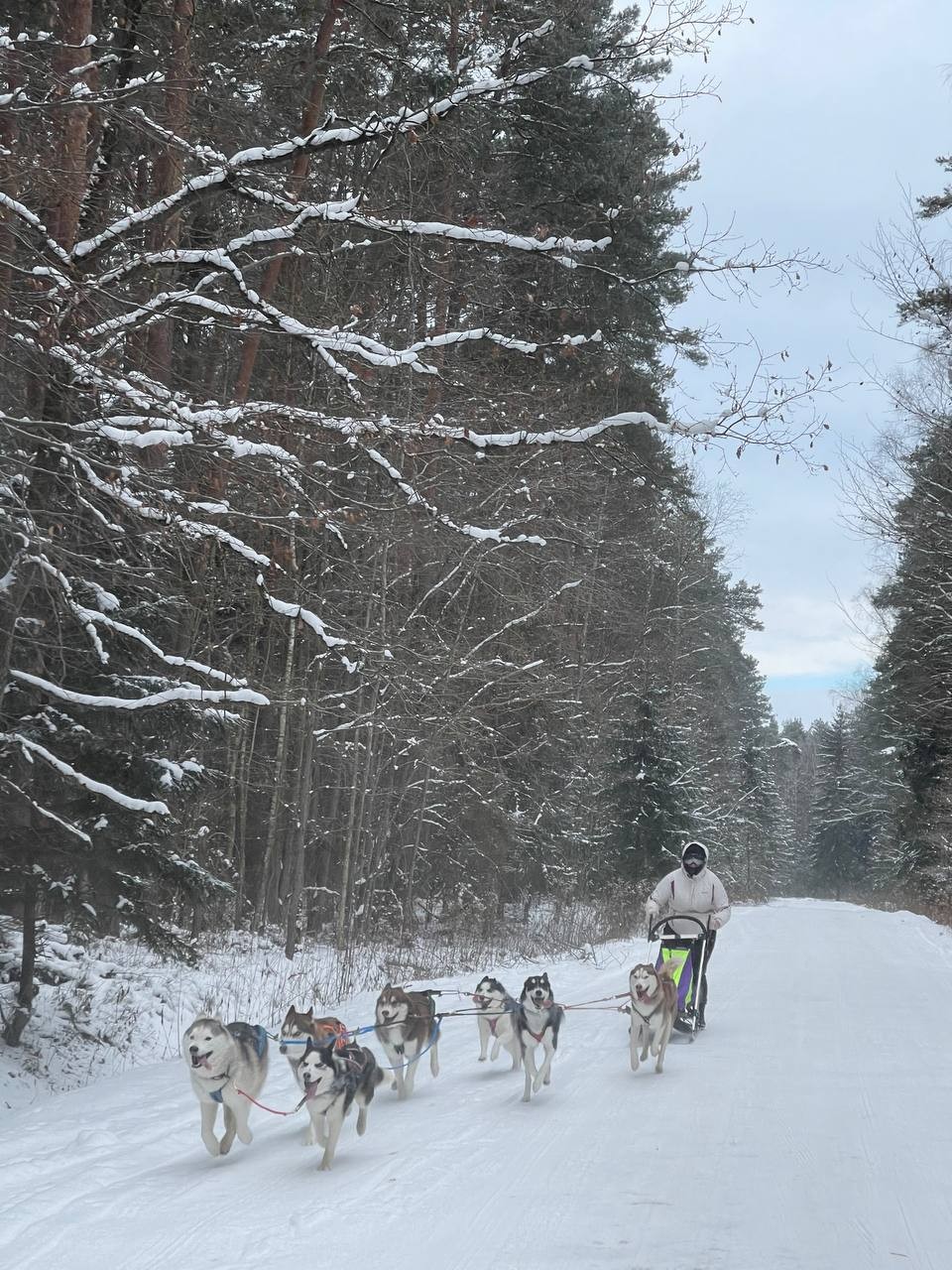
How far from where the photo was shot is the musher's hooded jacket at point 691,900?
1194 centimetres

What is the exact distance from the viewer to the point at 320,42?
1277 cm

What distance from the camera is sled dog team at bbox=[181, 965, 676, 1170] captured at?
6.50 meters

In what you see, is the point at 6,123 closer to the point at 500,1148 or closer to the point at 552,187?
the point at 500,1148

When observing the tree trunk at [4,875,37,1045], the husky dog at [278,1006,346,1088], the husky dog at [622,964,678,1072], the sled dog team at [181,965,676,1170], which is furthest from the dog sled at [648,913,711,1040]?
the tree trunk at [4,875,37,1045]

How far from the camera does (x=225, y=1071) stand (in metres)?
6.53

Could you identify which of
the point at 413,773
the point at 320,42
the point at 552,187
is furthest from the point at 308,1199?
the point at 413,773

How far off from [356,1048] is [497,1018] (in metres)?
2.19

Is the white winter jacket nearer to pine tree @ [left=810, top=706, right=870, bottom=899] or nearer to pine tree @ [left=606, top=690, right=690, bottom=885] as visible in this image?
pine tree @ [left=606, top=690, right=690, bottom=885]

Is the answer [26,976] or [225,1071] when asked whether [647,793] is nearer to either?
[26,976]

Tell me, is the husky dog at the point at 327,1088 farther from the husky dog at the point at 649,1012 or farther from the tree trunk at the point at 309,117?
the tree trunk at the point at 309,117

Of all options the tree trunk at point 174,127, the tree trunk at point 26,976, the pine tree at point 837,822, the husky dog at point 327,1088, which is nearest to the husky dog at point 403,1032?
the husky dog at point 327,1088

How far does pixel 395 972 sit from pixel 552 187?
38.9 ft

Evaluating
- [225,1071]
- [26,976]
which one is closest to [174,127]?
[225,1071]

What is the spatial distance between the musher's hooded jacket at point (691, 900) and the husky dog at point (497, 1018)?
2.66 m
